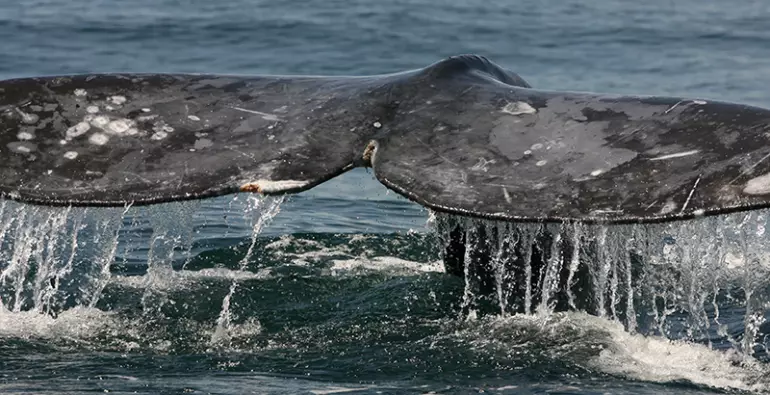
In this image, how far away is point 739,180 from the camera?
366 centimetres

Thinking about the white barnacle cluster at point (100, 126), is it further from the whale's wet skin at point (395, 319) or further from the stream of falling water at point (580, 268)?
the stream of falling water at point (580, 268)

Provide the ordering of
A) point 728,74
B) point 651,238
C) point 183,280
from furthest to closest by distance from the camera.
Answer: point 728,74 < point 183,280 < point 651,238

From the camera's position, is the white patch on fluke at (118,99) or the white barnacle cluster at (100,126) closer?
the white barnacle cluster at (100,126)

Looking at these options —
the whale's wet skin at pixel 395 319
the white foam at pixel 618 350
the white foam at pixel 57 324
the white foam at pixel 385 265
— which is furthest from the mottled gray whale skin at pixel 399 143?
the white foam at pixel 385 265

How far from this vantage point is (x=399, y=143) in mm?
4246

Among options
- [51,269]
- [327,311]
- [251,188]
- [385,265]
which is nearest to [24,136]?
[251,188]

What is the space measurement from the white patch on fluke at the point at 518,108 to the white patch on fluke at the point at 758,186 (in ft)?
2.97

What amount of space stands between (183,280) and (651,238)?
301 centimetres

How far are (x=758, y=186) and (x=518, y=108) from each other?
1.00m

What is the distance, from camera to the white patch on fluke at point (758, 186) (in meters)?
3.57

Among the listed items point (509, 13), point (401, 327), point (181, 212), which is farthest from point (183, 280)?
point (509, 13)

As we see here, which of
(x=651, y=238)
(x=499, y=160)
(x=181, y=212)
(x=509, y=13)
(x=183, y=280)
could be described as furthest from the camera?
(x=509, y=13)

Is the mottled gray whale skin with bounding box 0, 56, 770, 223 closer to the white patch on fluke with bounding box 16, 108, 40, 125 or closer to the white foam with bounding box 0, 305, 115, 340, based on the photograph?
the white patch on fluke with bounding box 16, 108, 40, 125

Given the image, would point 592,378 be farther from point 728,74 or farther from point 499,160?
point 728,74
